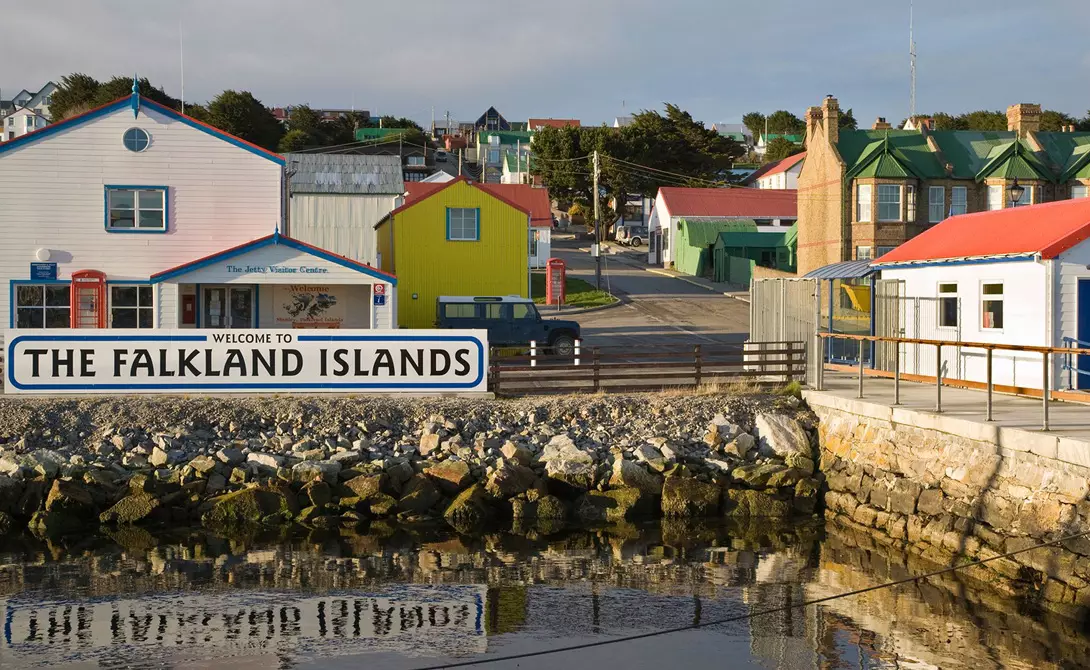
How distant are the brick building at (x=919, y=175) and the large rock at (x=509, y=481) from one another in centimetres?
3483

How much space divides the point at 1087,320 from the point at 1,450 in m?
19.7

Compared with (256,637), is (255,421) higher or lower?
higher

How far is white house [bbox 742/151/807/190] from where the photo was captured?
87.6 meters

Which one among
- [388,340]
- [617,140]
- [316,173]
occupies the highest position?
[617,140]

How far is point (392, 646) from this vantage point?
43.4ft

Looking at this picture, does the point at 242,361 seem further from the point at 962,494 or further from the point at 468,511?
the point at 962,494

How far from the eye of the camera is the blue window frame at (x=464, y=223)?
39219mm

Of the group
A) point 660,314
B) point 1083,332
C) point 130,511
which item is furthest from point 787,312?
point 660,314

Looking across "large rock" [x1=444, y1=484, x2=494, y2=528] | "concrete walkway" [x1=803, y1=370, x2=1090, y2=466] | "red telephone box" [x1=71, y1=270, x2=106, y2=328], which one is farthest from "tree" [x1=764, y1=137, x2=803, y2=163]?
"large rock" [x1=444, y1=484, x2=494, y2=528]

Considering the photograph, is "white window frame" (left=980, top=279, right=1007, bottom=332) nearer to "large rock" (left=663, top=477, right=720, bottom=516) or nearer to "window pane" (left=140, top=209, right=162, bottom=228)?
"large rock" (left=663, top=477, right=720, bottom=516)

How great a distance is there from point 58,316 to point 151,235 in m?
3.29

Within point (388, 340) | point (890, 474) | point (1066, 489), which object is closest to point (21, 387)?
point (388, 340)

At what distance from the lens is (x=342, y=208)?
45406 mm

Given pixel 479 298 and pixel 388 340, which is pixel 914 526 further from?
pixel 479 298
